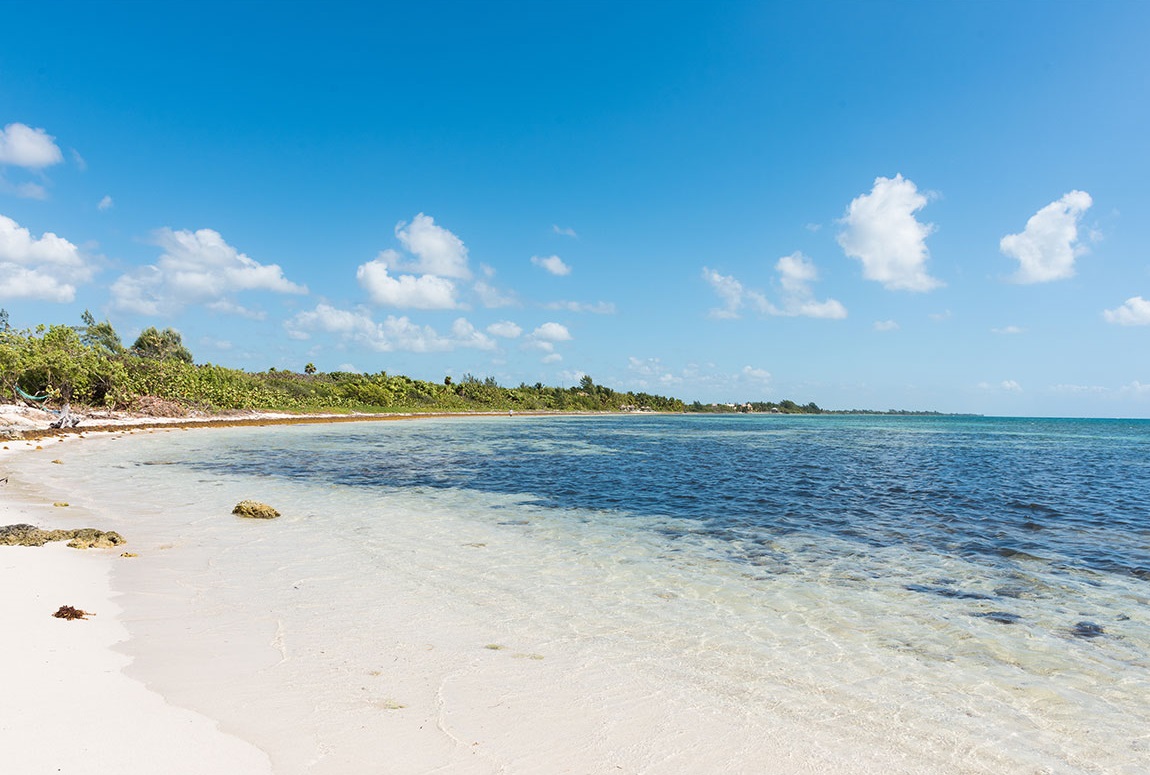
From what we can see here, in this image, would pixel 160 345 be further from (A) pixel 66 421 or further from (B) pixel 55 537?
(B) pixel 55 537

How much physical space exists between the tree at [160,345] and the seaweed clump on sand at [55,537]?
81442mm

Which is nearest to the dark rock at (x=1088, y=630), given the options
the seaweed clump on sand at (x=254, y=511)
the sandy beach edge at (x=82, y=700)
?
the sandy beach edge at (x=82, y=700)

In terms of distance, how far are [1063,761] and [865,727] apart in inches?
58.8

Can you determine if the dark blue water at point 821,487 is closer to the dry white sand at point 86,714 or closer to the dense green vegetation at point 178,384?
the dry white sand at point 86,714

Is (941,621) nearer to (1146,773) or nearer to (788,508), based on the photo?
(1146,773)

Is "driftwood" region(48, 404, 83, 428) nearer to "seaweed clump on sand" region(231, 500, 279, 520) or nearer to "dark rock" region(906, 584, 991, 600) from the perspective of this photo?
"seaweed clump on sand" region(231, 500, 279, 520)

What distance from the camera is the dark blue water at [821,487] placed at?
532 inches

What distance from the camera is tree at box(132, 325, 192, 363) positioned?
80.6 m

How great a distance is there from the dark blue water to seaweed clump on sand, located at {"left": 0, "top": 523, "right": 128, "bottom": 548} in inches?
403

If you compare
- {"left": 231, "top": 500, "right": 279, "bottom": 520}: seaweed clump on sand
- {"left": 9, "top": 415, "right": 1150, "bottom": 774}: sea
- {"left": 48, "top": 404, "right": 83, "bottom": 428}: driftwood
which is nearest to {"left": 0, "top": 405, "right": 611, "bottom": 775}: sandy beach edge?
{"left": 9, "top": 415, "right": 1150, "bottom": 774}: sea

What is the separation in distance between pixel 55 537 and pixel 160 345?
87554 mm

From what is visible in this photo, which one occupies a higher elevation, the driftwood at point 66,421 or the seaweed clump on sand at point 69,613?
the driftwood at point 66,421

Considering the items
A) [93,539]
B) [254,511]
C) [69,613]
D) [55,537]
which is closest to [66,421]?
[254,511]

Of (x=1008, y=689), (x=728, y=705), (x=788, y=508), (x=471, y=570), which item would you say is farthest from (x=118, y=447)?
(x=1008, y=689)
